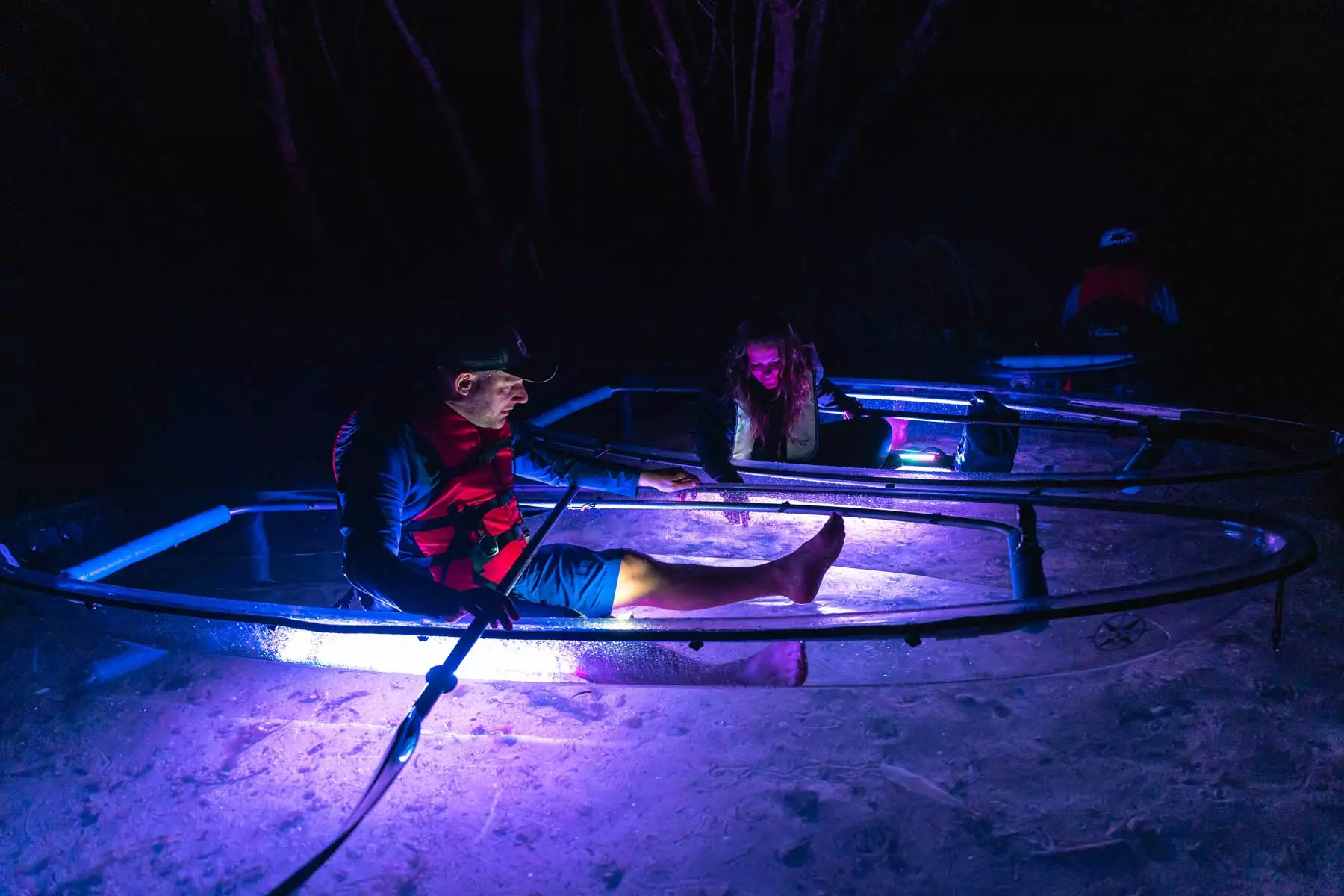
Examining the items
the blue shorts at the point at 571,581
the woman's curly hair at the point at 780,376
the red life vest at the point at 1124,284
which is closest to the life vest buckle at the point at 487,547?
the blue shorts at the point at 571,581

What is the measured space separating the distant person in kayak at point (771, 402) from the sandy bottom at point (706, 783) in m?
1.74

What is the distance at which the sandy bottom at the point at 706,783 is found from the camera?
217cm

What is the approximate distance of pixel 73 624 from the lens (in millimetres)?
2590

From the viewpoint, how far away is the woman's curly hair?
4223 mm

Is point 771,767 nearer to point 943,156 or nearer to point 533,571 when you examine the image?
point 533,571

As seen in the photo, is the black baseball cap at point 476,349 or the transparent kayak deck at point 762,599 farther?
the black baseball cap at point 476,349

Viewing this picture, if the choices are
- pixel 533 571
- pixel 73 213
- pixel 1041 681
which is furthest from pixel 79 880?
pixel 73 213

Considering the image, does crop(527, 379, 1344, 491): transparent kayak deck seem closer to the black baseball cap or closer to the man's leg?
the man's leg

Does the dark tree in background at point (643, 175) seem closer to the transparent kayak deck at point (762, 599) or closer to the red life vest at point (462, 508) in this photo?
the transparent kayak deck at point (762, 599)

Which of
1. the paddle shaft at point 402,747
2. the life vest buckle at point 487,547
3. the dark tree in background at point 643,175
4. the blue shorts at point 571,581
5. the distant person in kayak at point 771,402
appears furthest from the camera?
the dark tree in background at point 643,175

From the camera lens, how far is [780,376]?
4328mm

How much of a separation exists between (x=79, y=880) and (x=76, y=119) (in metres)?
10.9

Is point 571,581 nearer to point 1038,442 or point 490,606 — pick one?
point 490,606

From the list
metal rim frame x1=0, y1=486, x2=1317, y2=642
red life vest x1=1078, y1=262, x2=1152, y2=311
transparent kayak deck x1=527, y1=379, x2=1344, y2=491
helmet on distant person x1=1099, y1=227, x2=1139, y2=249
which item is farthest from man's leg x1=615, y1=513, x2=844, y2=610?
helmet on distant person x1=1099, y1=227, x2=1139, y2=249
